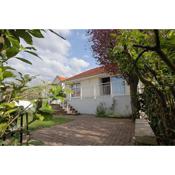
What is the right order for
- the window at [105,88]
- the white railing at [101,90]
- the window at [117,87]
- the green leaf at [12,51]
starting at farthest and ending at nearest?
1. the window at [105,88]
2. the white railing at [101,90]
3. the window at [117,87]
4. the green leaf at [12,51]

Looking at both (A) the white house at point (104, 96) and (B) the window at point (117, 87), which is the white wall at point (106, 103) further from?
(B) the window at point (117, 87)

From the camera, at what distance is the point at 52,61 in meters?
2.70

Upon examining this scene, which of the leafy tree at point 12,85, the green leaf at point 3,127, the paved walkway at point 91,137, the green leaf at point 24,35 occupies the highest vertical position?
the green leaf at point 24,35

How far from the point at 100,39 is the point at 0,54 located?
398cm

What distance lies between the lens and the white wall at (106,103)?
6672 millimetres

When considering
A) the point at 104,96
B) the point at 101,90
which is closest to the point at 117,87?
the point at 104,96

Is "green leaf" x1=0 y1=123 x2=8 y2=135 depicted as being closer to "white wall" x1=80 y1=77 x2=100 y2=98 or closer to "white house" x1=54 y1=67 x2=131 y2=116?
"white house" x1=54 y1=67 x2=131 y2=116

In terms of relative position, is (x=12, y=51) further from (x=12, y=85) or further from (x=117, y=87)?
(x=117, y=87)

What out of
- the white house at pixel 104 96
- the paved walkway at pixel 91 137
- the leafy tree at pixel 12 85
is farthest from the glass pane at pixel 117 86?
the leafy tree at pixel 12 85

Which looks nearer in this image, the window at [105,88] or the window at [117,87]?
the window at [117,87]

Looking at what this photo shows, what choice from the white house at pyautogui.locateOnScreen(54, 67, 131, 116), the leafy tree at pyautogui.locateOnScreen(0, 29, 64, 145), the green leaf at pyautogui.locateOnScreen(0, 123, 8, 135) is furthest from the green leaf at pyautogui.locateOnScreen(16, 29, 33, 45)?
the white house at pyautogui.locateOnScreen(54, 67, 131, 116)

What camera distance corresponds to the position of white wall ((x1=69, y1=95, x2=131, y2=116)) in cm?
667

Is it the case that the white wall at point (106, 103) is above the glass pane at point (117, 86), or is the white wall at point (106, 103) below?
below
